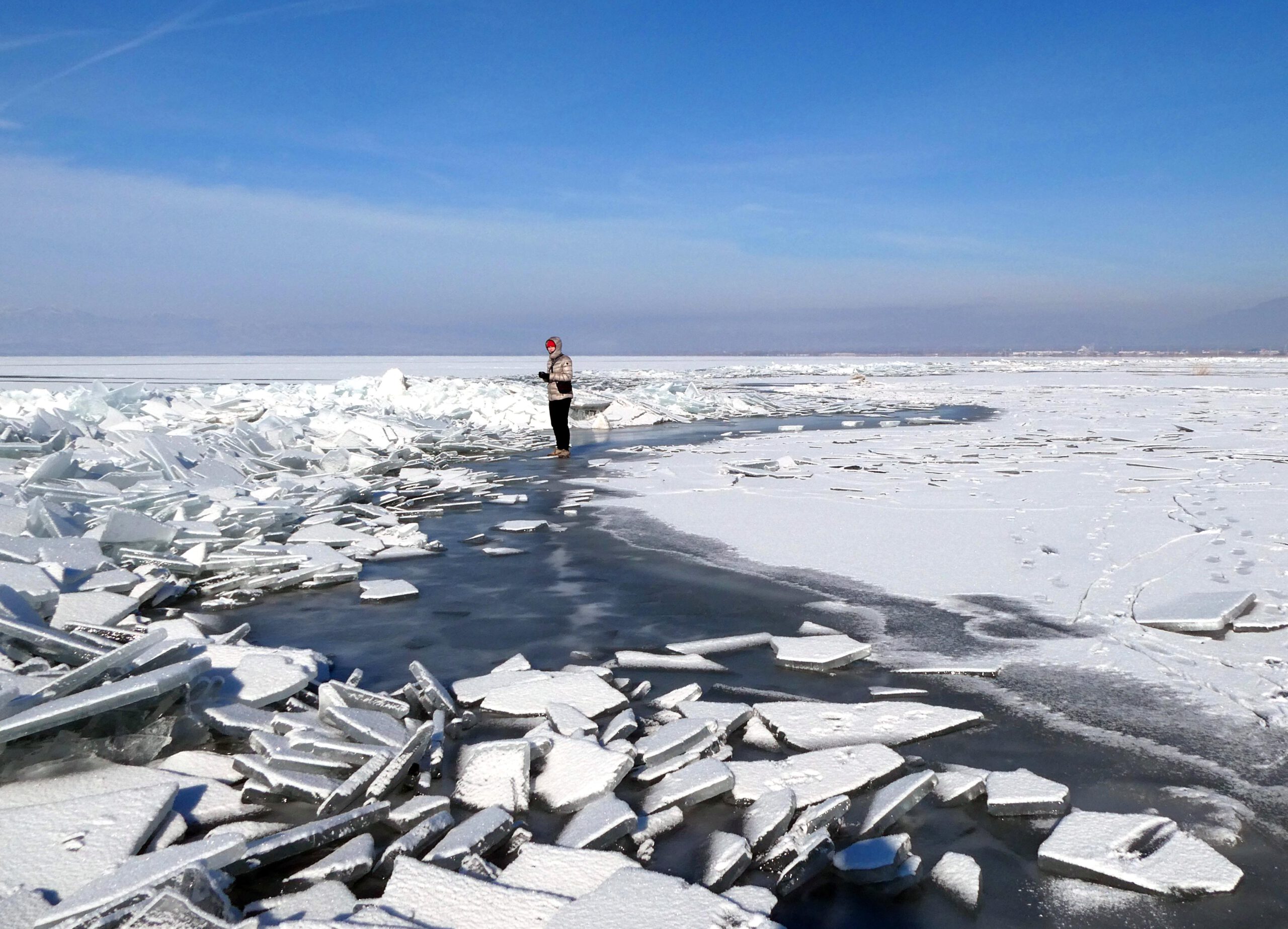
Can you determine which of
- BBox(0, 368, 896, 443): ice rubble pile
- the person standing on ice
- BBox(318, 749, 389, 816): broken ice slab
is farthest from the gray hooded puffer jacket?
BBox(318, 749, 389, 816): broken ice slab

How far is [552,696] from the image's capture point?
3.17 meters

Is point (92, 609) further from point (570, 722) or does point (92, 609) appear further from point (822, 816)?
point (822, 816)

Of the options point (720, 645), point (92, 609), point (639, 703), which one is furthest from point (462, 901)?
point (92, 609)

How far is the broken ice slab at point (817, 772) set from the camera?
2.44 m

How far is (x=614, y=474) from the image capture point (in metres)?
9.52

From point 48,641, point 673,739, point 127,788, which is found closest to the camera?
point 127,788

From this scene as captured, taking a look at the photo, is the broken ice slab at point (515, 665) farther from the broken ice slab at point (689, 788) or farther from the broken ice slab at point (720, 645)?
the broken ice slab at point (689, 788)

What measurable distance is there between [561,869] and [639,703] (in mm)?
1173

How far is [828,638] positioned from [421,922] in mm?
2367

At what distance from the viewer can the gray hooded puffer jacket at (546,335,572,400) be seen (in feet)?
34.4

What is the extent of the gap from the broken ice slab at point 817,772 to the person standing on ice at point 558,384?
8.01 m

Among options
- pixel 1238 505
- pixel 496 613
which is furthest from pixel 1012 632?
pixel 1238 505

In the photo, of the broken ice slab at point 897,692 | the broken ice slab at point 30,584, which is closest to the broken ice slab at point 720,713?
the broken ice slab at point 897,692

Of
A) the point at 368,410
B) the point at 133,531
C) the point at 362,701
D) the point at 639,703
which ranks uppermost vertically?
the point at 368,410
